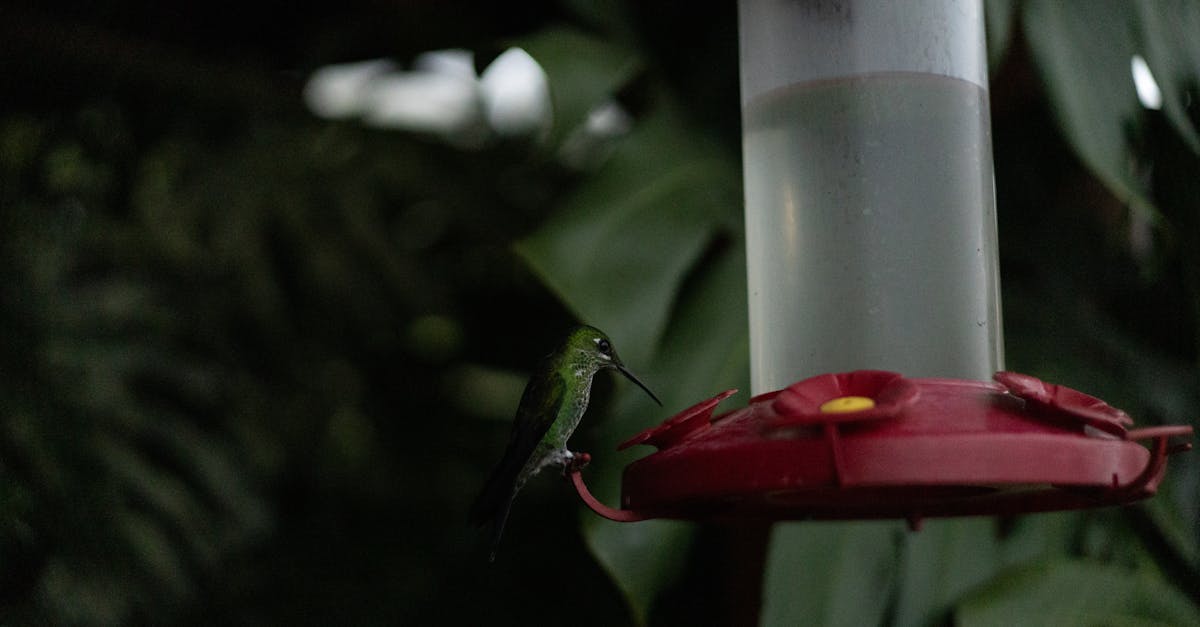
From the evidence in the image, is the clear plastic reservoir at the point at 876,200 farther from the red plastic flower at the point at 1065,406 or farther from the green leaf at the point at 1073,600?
the green leaf at the point at 1073,600

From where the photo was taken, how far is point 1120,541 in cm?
281

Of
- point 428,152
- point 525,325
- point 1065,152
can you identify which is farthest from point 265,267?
point 1065,152

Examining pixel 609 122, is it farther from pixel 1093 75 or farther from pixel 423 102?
pixel 1093 75

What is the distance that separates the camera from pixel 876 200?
1807 mm

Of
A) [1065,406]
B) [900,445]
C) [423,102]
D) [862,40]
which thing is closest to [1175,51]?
[862,40]

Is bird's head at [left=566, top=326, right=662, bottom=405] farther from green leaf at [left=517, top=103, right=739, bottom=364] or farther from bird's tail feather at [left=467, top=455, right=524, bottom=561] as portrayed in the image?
bird's tail feather at [left=467, top=455, right=524, bottom=561]

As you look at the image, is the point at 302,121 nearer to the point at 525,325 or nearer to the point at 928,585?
the point at 525,325

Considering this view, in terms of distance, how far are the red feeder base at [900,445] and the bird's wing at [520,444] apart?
23 cm

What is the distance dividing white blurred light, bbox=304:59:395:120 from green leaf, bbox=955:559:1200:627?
10.1 feet

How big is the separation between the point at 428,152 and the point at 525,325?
982 mm

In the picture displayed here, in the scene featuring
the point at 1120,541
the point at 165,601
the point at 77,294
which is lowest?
the point at 165,601

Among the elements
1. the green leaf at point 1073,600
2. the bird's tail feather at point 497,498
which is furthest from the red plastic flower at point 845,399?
the green leaf at point 1073,600

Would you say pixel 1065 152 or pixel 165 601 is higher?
pixel 1065 152

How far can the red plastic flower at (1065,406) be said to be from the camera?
50.6 inches
